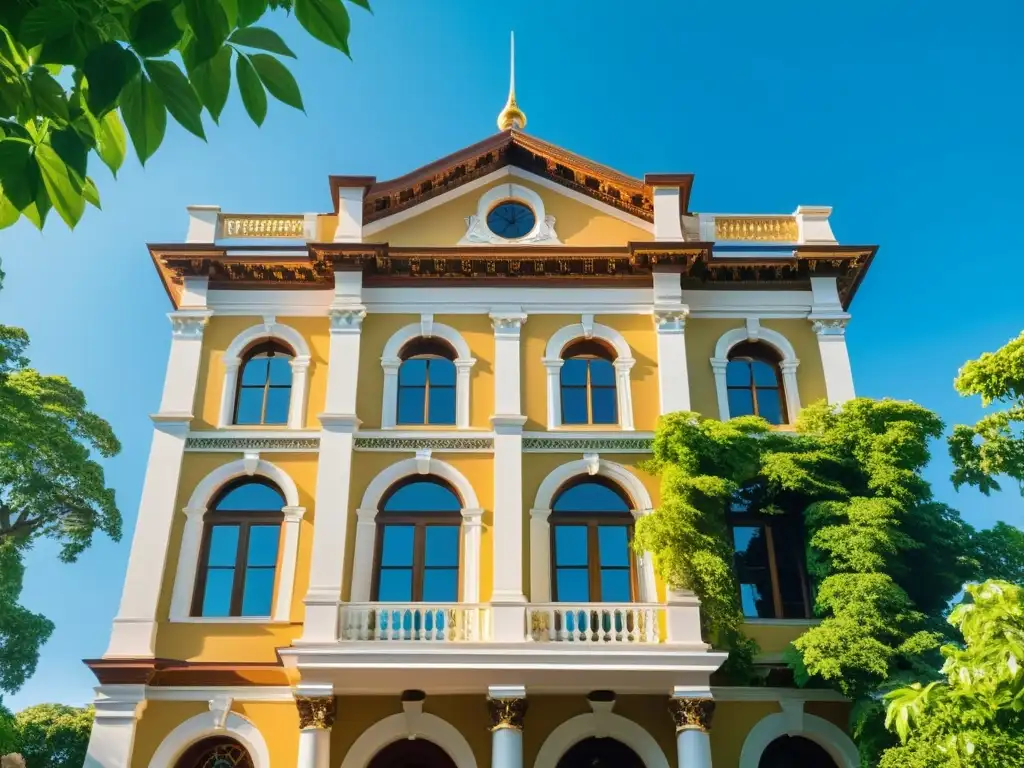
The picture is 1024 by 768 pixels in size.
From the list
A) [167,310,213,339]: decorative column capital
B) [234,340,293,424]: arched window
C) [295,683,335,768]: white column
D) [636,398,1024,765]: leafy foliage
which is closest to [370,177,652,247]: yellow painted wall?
[234,340,293,424]: arched window

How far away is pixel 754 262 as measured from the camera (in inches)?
771

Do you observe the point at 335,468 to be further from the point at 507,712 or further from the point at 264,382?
the point at 507,712

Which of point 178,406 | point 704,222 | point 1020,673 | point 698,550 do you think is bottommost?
point 1020,673

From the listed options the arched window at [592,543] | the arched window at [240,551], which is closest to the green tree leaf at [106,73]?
the arched window at [592,543]

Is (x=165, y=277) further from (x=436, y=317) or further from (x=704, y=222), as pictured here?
(x=704, y=222)

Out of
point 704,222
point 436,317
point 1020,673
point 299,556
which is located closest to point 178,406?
point 299,556

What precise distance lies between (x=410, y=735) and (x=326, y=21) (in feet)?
48.9

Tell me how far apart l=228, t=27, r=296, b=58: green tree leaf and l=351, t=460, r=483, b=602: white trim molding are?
47.9 ft

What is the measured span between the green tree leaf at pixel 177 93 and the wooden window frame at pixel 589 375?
1599 cm

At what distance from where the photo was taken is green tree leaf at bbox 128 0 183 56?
2.50m

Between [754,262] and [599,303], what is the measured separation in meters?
3.35

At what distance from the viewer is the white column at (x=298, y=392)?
18453 mm

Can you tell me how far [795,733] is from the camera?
15.9 m

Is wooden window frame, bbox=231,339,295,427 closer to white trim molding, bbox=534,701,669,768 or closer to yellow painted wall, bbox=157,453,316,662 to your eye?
yellow painted wall, bbox=157,453,316,662
